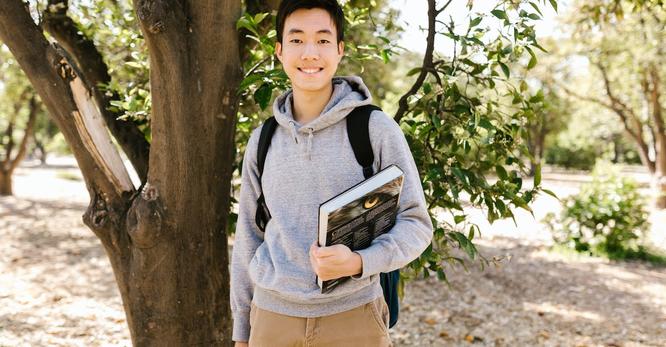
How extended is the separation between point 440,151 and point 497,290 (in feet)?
14.5

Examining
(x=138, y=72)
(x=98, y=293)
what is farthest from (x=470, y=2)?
(x=98, y=293)

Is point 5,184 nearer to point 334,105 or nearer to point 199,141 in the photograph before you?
point 199,141

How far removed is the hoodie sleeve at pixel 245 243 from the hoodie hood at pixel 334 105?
15cm

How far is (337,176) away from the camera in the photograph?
1.74 m

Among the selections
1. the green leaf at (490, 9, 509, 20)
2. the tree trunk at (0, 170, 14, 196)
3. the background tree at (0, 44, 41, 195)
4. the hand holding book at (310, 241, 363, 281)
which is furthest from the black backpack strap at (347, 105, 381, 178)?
the tree trunk at (0, 170, 14, 196)

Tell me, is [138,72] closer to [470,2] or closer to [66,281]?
[470,2]

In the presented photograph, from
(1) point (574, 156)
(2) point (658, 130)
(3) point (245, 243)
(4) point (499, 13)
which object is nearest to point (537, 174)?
(4) point (499, 13)

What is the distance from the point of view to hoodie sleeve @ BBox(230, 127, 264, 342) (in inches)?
77.3

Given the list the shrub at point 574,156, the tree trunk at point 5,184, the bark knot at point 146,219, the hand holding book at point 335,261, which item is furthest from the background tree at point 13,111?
the shrub at point 574,156

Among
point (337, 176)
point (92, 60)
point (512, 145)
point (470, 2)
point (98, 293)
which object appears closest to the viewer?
point (337, 176)

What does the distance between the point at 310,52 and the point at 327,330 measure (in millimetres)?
916

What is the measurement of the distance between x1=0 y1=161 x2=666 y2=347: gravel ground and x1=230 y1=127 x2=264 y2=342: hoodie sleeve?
2.57 m

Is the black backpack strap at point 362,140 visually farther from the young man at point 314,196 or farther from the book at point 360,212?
the book at point 360,212

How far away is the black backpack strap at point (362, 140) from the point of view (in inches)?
68.1
